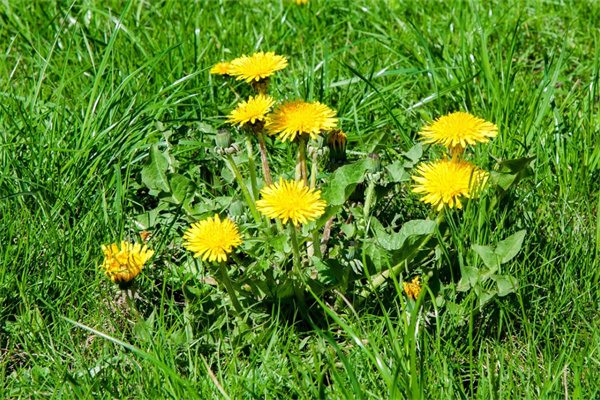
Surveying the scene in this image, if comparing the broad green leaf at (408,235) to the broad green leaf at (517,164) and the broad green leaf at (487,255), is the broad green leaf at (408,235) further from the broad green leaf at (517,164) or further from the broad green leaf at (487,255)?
the broad green leaf at (517,164)

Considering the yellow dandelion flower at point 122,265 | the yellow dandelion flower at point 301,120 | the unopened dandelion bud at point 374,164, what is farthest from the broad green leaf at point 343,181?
the yellow dandelion flower at point 122,265

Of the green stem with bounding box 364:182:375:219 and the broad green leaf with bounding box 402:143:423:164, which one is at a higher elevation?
the broad green leaf with bounding box 402:143:423:164

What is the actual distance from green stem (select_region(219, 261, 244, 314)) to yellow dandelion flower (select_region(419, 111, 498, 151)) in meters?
0.66

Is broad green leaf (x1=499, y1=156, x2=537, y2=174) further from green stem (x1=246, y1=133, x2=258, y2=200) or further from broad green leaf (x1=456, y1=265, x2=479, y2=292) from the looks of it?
green stem (x1=246, y1=133, x2=258, y2=200)

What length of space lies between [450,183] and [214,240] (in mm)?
635

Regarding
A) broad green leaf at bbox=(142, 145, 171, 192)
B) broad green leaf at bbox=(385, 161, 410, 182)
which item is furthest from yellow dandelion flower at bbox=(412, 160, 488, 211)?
broad green leaf at bbox=(142, 145, 171, 192)

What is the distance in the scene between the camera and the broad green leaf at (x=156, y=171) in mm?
2254

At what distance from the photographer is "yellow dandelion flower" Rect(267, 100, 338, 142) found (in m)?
1.84

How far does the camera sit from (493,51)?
315cm

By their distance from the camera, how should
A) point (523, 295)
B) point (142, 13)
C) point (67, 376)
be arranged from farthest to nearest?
point (142, 13) < point (523, 295) < point (67, 376)

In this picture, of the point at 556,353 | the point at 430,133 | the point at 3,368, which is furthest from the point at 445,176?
the point at 3,368

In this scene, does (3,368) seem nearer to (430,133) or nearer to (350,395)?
(350,395)

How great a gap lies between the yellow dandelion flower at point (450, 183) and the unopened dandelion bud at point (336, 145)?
0.36 meters

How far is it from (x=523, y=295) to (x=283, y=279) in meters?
0.68
